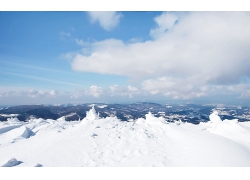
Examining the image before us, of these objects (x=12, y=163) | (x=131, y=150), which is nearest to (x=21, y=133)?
(x=12, y=163)

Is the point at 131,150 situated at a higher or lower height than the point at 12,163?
higher

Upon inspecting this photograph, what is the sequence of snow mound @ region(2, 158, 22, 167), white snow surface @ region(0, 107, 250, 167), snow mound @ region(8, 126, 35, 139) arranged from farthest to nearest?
snow mound @ region(8, 126, 35, 139) → white snow surface @ region(0, 107, 250, 167) → snow mound @ region(2, 158, 22, 167)

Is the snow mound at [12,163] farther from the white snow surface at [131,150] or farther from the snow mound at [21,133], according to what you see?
the snow mound at [21,133]

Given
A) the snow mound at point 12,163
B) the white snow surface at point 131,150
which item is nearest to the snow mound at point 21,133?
the white snow surface at point 131,150

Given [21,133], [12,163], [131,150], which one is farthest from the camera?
[21,133]

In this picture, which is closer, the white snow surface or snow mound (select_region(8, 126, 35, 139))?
the white snow surface

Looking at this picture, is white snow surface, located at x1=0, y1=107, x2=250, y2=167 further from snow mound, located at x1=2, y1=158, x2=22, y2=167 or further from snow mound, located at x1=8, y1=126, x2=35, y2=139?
snow mound, located at x1=8, y1=126, x2=35, y2=139

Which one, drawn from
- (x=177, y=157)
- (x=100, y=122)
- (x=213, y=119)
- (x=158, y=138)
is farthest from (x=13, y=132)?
(x=213, y=119)

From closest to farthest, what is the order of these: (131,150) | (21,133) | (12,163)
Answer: (12,163)
(131,150)
(21,133)

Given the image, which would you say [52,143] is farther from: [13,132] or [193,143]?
[193,143]

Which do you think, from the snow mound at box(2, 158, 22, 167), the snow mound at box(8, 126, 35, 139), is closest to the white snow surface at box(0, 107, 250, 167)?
the snow mound at box(2, 158, 22, 167)

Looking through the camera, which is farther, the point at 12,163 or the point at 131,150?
the point at 131,150

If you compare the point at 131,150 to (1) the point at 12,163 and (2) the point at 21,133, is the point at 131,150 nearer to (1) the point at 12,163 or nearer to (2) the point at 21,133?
(1) the point at 12,163
